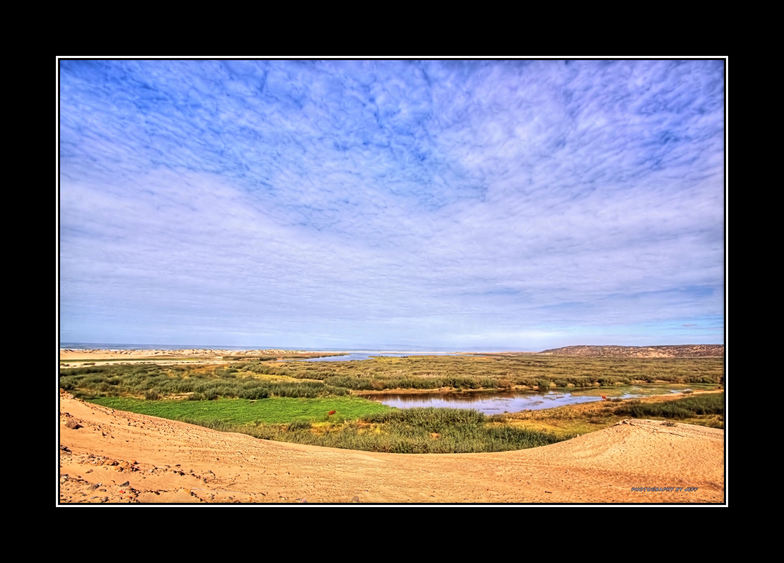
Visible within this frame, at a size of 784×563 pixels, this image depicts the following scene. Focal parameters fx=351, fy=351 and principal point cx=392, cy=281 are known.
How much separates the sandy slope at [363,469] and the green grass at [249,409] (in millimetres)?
5875

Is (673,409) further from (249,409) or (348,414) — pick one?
(249,409)

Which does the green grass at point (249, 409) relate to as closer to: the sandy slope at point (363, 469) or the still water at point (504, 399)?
the still water at point (504, 399)

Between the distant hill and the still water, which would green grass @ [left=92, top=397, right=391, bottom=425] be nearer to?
the still water

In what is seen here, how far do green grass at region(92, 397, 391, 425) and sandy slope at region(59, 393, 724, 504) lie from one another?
5.87 m

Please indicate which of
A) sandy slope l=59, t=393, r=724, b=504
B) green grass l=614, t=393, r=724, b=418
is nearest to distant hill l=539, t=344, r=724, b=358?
green grass l=614, t=393, r=724, b=418

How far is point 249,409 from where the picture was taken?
67.7 feet

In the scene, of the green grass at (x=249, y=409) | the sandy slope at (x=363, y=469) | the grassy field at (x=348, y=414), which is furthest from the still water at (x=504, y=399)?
the sandy slope at (x=363, y=469)

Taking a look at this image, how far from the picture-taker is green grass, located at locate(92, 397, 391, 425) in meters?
18.0

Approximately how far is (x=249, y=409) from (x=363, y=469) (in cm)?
1434

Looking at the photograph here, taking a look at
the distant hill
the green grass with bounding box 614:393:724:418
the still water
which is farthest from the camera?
the distant hill

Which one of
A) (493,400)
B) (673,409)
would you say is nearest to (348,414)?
(493,400)

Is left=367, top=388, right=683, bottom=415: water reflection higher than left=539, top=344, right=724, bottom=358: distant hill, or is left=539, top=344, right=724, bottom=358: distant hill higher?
left=367, top=388, right=683, bottom=415: water reflection

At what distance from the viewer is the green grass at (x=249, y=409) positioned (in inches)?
711

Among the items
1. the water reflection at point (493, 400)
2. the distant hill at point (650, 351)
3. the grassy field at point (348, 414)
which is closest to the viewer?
the grassy field at point (348, 414)
